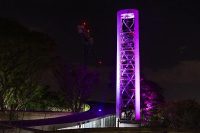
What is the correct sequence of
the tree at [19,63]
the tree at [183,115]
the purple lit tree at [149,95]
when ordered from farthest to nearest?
the purple lit tree at [149,95]
the tree at [19,63]
the tree at [183,115]

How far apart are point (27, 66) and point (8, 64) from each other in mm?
2005

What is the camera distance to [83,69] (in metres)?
44.5

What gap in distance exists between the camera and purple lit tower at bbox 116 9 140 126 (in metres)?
27.3

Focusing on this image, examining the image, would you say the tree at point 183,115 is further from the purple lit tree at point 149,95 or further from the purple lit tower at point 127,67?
the purple lit tree at point 149,95

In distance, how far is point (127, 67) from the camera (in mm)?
27781

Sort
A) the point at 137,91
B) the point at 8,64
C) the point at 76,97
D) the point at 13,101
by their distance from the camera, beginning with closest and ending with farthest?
the point at 137,91
the point at 8,64
the point at 13,101
the point at 76,97

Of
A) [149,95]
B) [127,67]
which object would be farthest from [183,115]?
[149,95]

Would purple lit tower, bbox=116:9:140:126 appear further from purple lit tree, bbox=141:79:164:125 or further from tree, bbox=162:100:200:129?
tree, bbox=162:100:200:129

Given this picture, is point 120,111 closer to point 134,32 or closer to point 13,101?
point 134,32

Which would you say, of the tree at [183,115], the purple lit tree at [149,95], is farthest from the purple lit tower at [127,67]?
the tree at [183,115]

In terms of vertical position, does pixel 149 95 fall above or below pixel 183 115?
above

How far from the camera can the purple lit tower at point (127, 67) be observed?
89.6 feet

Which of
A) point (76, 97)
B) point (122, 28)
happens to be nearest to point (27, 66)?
point (122, 28)

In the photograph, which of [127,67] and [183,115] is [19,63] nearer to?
[127,67]
